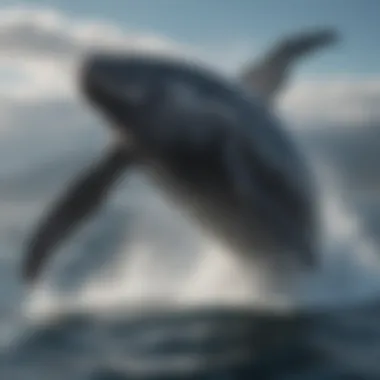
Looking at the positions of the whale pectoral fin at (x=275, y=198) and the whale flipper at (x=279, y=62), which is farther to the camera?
the whale flipper at (x=279, y=62)

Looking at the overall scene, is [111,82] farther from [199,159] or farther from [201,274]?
[201,274]

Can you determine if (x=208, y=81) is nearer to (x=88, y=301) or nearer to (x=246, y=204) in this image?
(x=246, y=204)

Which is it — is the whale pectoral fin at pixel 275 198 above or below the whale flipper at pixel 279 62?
below

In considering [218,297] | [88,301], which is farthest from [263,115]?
[88,301]

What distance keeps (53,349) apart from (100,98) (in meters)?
1.84

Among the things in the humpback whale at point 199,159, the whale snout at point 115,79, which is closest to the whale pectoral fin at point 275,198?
the humpback whale at point 199,159

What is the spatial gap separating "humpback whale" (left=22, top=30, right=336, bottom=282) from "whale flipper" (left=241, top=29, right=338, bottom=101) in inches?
29.6

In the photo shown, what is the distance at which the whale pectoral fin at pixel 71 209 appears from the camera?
23.2 ft

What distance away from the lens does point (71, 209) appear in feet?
23.6

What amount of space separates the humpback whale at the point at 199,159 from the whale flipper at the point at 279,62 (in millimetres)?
751

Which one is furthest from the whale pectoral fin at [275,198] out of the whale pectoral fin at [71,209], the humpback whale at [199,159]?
the whale pectoral fin at [71,209]

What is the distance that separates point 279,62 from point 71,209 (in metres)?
2.43

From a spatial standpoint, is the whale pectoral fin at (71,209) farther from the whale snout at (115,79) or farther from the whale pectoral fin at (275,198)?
the whale pectoral fin at (275,198)

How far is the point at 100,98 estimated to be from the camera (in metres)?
6.31
